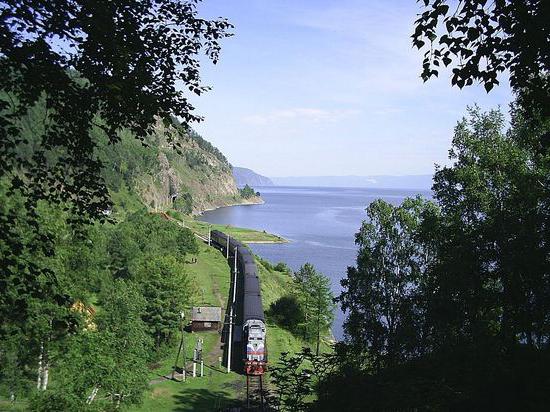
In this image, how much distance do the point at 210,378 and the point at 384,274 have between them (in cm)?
1796

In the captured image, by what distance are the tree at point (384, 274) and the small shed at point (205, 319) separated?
2327cm

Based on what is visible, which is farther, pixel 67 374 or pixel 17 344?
pixel 17 344

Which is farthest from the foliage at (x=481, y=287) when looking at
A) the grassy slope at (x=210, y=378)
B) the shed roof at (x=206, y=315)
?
the shed roof at (x=206, y=315)

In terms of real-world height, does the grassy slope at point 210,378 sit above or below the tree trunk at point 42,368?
below

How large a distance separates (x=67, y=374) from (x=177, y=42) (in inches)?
754

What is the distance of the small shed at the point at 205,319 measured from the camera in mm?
49469

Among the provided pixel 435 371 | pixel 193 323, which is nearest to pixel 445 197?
pixel 435 371

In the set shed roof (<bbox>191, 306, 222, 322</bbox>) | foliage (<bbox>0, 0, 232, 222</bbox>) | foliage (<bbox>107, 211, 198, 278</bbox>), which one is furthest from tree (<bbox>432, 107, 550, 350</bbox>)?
foliage (<bbox>107, 211, 198, 278</bbox>)

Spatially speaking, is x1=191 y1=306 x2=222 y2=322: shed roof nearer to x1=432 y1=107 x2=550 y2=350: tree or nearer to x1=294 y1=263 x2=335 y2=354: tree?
x1=294 y1=263 x2=335 y2=354: tree

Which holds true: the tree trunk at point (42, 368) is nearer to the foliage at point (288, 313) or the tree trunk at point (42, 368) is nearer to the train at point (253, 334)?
the train at point (253, 334)

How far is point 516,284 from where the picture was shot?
18062 millimetres

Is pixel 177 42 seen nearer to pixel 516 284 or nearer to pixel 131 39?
pixel 131 39

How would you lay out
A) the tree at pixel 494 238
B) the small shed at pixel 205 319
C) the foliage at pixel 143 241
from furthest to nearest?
the foliage at pixel 143 241 → the small shed at pixel 205 319 → the tree at pixel 494 238

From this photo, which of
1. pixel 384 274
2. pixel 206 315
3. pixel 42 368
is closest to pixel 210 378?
pixel 206 315
